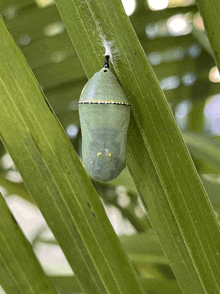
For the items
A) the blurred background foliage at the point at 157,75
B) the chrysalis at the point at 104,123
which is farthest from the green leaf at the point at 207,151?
the chrysalis at the point at 104,123

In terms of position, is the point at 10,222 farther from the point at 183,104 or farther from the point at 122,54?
the point at 183,104

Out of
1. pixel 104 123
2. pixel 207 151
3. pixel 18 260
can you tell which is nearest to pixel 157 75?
pixel 207 151

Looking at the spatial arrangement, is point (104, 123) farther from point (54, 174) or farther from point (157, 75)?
point (157, 75)

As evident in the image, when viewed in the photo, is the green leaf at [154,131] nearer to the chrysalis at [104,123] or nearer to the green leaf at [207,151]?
the chrysalis at [104,123]

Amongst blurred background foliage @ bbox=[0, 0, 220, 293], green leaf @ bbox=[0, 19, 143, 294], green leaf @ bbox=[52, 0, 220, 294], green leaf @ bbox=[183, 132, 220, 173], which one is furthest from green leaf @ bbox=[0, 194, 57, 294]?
green leaf @ bbox=[183, 132, 220, 173]

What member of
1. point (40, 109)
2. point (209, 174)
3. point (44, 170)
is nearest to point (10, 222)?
point (44, 170)
